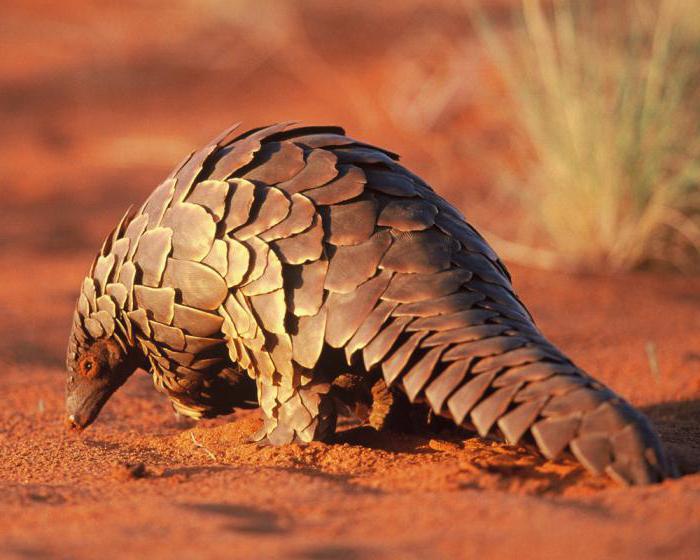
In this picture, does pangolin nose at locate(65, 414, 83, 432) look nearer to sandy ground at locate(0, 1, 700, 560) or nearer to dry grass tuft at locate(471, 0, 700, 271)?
sandy ground at locate(0, 1, 700, 560)

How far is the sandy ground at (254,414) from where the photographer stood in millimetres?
2836

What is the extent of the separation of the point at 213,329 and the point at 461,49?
427 inches

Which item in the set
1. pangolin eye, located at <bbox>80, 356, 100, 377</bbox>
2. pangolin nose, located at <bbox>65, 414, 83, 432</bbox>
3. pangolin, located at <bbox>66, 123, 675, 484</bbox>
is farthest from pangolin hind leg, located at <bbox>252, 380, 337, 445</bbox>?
pangolin nose, located at <bbox>65, 414, 83, 432</bbox>

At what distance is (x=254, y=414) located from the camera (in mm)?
4914

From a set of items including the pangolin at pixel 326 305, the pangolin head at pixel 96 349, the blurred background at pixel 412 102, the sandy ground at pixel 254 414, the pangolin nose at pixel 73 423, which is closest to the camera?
the sandy ground at pixel 254 414

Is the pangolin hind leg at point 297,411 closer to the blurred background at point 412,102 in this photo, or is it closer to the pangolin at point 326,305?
the pangolin at point 326,305

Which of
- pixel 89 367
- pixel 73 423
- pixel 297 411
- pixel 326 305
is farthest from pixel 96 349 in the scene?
pixel 326 305

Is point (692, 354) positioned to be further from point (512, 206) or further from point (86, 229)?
point (86, 229)

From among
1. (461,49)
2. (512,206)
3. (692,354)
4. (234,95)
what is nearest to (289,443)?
(692,354)

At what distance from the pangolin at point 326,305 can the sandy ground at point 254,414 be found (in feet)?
0.69

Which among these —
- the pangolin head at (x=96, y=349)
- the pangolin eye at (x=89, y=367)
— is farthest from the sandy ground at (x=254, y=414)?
the pangolin eye at (x=89, y=367)

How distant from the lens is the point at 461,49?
14.1 metres

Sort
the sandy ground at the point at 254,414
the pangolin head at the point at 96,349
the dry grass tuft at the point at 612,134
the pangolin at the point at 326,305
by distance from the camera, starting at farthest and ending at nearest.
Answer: the dry grass tuft at the point at 612,134
the pangolin head at the point at 96,349
the pangolin at the point at 326,305
the sandy ground at the point at 254,414

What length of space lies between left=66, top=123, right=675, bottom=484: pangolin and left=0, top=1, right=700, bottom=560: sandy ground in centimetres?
21
